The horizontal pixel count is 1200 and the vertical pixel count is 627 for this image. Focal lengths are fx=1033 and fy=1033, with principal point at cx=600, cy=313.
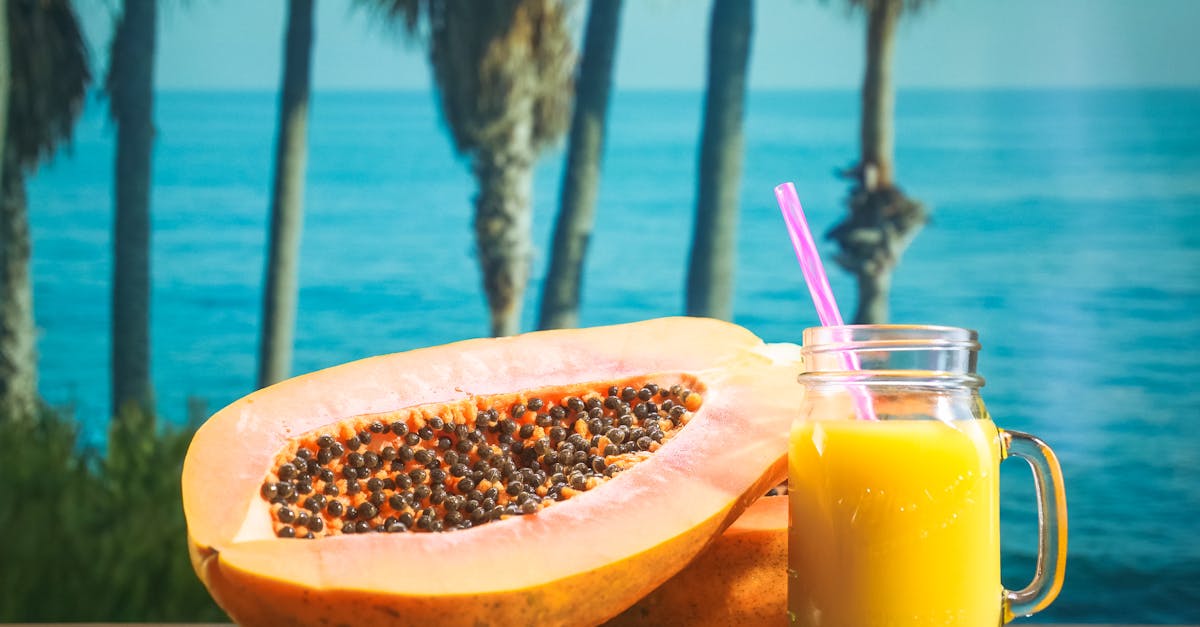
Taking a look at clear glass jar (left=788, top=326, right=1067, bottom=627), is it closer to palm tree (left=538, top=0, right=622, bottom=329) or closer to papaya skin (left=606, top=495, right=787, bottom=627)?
papaya skin (left=606, top=495, right=787, bottom=627)

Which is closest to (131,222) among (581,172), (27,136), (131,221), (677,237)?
(131,221)

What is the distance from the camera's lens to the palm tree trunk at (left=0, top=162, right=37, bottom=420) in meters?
2.56

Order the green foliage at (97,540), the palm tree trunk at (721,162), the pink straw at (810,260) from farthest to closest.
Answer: the palm tree trunk at (721,162) → the green foliage at (97,540) → the pink straw at (810,260)

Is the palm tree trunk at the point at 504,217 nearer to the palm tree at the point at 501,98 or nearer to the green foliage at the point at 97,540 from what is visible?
the palm tree at the point at 501,98

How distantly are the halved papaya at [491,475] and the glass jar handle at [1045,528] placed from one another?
0.15 metres

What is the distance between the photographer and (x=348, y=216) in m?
2.61

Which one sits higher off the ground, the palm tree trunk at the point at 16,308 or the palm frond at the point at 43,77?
the palm frond at the point at 43,77

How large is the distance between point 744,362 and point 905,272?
1924mm

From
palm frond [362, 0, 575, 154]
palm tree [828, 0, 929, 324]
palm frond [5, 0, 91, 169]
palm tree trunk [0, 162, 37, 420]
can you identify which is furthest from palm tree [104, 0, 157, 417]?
palm tree [828, 0, 929, 324]

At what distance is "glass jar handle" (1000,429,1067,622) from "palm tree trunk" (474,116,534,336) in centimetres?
196

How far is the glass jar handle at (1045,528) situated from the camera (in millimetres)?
635

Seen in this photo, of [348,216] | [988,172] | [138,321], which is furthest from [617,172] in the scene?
[138,321]

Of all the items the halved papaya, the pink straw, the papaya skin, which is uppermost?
the pink straw

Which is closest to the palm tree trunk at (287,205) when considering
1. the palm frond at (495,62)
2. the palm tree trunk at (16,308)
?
the palm frond at (495,62)
